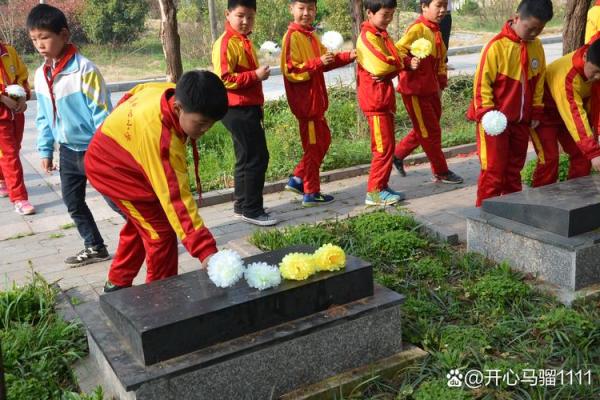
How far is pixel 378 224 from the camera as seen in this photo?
4793 millimetres

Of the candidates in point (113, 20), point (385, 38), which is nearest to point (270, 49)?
point (385, 38)

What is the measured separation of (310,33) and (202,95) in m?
2.98

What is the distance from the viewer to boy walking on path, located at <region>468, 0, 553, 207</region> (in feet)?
15.7

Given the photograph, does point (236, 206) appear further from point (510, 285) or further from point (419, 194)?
point (510, 285)

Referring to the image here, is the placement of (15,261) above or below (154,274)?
below

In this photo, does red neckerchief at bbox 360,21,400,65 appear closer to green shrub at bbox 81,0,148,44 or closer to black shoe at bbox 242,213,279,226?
black shoe at bbox 242,213,279,226

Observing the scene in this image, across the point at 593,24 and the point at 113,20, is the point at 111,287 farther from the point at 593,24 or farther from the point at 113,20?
the point at 113,20

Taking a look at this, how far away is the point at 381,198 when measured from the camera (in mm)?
5961

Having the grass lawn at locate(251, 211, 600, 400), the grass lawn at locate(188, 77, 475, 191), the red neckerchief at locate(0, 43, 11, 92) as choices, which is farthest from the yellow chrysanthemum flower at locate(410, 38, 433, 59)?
the red neckerchief at locate(0, 43, 11, 92)

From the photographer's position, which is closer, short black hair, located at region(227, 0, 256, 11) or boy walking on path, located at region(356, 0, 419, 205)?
short black hair, located at region(227, 0, 256, 11)

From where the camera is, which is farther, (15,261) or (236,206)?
(236,206)

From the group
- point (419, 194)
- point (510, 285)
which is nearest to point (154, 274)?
point (510, 285)

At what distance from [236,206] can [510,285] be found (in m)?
2.84

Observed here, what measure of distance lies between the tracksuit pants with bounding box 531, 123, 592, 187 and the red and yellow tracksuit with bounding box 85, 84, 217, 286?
9.87 feet
